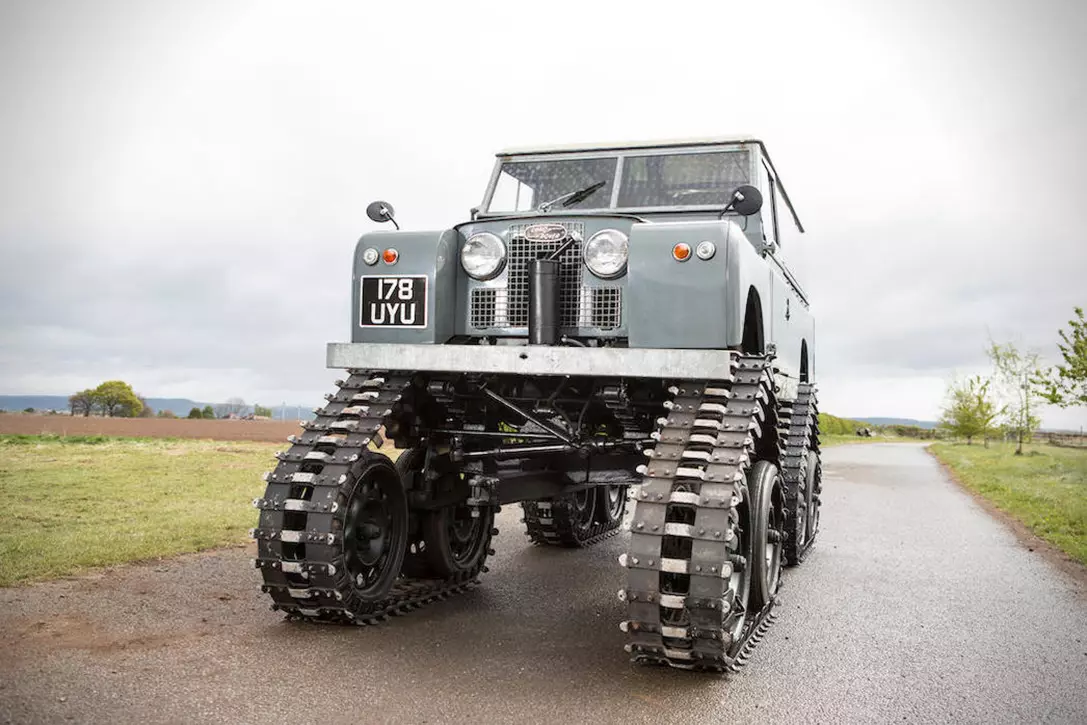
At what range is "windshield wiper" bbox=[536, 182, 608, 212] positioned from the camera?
26.0 feet

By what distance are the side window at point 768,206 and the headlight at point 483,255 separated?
2475 mm

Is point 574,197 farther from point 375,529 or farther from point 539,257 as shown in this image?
point 375,529

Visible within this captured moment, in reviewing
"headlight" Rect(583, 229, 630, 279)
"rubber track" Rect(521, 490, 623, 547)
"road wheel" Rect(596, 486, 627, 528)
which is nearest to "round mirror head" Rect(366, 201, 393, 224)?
"headlight" Rect(583, 229, 630, 279)

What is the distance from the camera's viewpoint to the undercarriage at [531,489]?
201 inches

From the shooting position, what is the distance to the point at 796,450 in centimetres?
976

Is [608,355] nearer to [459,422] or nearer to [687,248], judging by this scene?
[687,248]

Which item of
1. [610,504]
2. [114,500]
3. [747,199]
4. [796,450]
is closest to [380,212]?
[747,199]

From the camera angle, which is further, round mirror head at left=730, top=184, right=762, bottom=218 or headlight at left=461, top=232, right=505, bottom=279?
headlight at left=461, top=232, right=505, bottom=279

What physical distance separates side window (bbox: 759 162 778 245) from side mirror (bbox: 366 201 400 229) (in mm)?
3192

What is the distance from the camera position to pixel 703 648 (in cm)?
512

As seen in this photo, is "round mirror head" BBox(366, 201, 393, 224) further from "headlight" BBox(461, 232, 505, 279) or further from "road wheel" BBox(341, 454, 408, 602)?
"road wheel" BBox(341, 454, 408, 602)

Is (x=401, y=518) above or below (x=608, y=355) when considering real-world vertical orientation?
below

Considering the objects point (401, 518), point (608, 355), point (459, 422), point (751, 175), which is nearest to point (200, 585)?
point (401, 518)

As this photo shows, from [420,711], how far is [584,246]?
3472 millimetres
